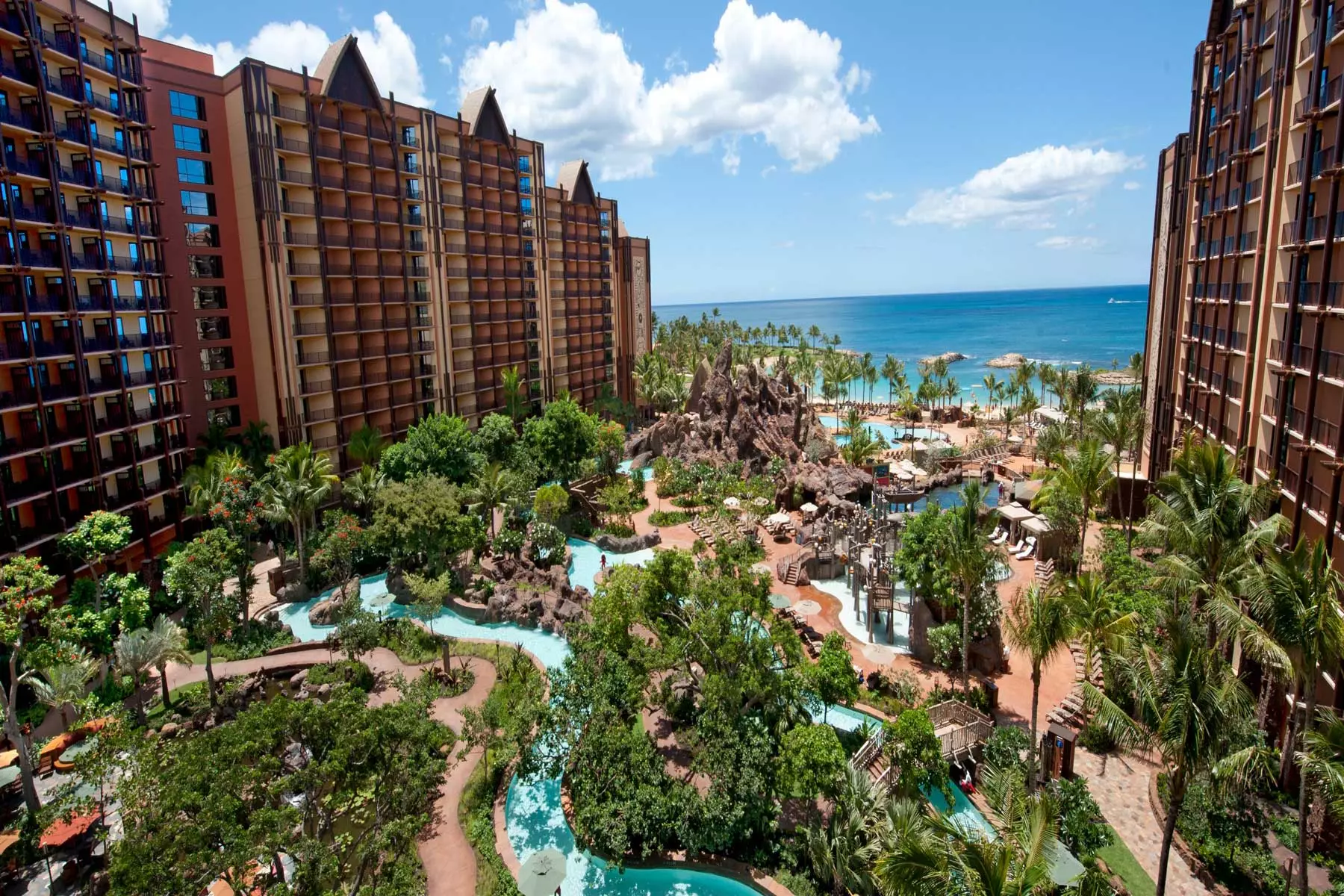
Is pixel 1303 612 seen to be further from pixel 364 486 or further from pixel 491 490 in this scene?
pixel 364 486

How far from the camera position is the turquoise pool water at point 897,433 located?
82812 millimetres

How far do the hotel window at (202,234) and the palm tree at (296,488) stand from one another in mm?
16099

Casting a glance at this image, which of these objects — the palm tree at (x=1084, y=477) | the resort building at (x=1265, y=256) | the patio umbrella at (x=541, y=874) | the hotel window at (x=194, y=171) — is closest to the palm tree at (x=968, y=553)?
the resort building at (x=1265, y=256)

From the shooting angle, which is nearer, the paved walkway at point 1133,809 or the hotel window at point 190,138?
the paved walkway at point 1133,809

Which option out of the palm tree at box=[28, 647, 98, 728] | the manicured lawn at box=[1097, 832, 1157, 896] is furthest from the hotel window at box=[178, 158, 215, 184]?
the manicured lawn at box=[1097, 832, 1157, 896]

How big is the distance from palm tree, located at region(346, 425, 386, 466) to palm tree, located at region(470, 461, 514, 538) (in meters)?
9.46

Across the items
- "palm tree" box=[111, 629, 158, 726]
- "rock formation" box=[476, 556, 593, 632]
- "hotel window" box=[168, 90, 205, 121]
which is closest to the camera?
"palm tree" box=[111, 629, 158, 726]

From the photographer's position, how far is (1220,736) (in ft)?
55.0

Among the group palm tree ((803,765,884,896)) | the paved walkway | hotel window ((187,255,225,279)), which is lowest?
the paved walkway

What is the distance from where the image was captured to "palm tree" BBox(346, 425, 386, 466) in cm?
5334

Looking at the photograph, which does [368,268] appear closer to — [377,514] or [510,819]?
[377,514]

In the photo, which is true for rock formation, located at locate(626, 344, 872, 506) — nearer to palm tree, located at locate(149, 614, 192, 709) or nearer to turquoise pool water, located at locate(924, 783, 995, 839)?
turquoise pool water, located at locate(924, 783, 995, 839)

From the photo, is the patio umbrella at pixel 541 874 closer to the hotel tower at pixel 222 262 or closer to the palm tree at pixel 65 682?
the palm tree at pixel 65 682

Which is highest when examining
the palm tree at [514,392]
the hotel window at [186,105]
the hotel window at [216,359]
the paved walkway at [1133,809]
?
the hotel window at [186,105]
